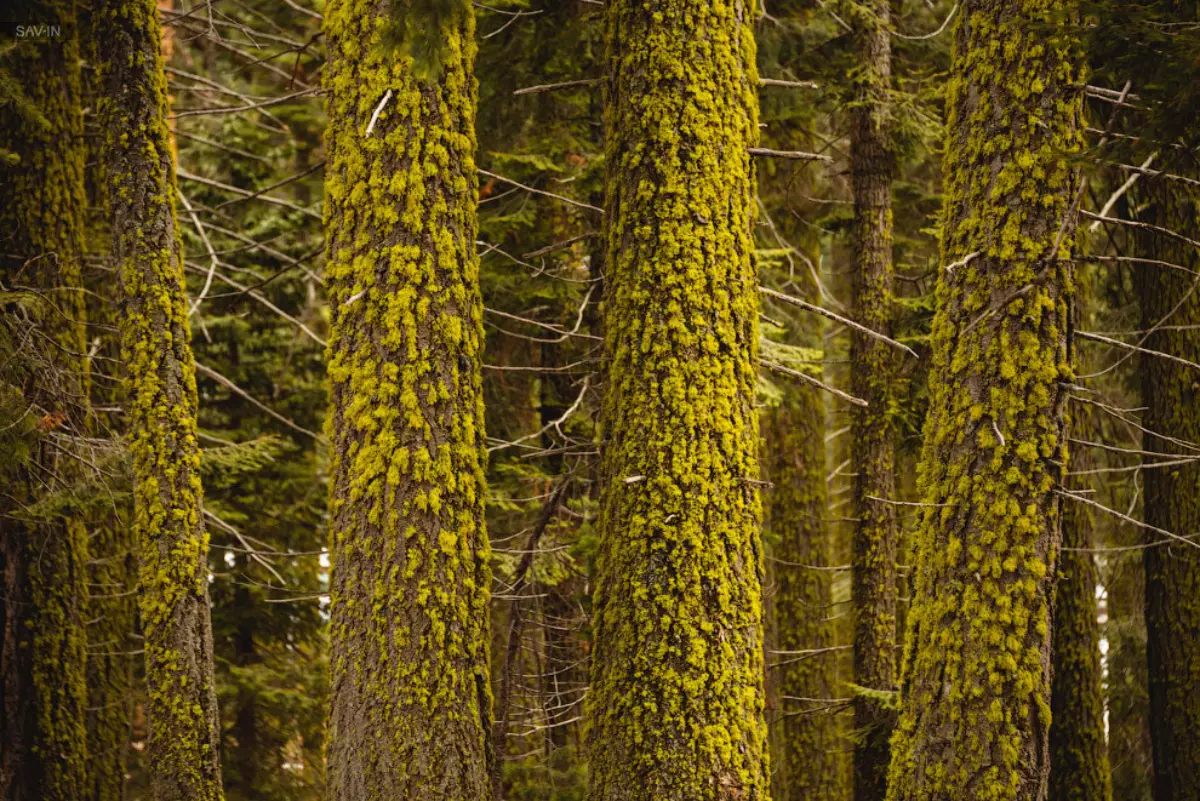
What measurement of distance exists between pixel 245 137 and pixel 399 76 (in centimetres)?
976

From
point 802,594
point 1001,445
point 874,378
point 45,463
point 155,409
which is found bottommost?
point 802,594

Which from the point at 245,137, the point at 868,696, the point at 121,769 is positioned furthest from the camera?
the point at 245,137

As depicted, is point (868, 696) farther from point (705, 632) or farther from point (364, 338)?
point (364, 338)

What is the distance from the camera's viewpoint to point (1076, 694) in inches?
340

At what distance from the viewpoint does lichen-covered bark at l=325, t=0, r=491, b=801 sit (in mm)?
4516

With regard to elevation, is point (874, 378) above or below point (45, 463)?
above

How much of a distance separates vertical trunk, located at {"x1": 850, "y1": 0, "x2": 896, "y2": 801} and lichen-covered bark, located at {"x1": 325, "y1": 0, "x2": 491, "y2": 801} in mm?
5281

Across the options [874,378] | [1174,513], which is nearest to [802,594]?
[874,378]

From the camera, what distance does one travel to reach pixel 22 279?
8.25 meters

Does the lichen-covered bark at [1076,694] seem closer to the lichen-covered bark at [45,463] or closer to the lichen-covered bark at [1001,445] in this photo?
the lichen-covered bark at [1001,445]

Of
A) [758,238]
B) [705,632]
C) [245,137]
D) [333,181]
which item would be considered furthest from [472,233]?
[245,137]

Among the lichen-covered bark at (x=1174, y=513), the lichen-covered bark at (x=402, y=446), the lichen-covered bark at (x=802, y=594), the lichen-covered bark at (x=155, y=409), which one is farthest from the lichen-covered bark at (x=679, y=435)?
the lichen-covered bark at (x=802, y=594)

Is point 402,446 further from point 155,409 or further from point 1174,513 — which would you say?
point 1174,513

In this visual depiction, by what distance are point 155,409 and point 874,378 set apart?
6165mm
